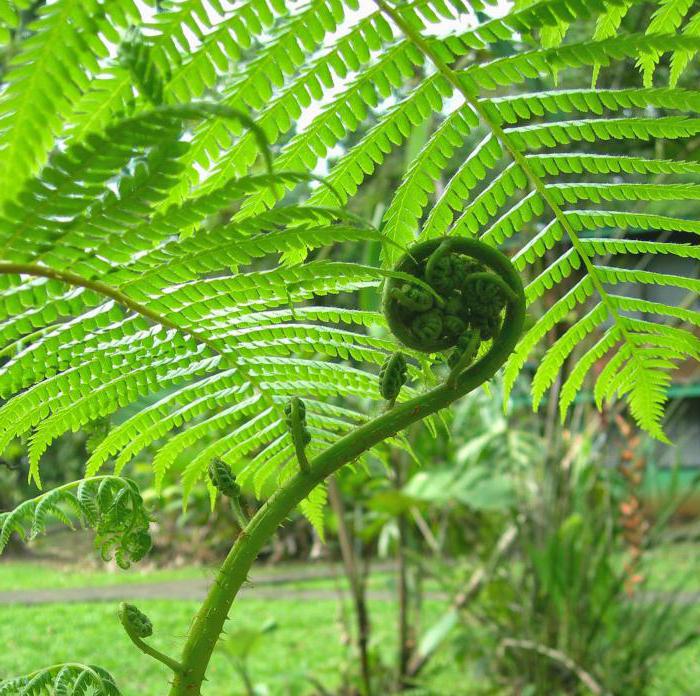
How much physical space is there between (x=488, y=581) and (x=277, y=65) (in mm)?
2904

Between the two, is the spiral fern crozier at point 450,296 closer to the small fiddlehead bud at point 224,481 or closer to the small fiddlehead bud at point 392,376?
the small fiddlehead bud at point 392,376

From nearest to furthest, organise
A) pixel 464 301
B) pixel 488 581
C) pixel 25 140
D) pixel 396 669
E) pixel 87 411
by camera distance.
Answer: pixel 25 140 < pixel 464 301 < pixel 87 411 < pixel 488 581 < pixel 396 669

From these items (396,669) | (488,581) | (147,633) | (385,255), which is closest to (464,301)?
(385,255)

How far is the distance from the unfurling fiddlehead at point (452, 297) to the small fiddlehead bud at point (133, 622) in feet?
0.80

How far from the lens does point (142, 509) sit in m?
0.57

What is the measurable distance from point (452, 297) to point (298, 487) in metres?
0.16

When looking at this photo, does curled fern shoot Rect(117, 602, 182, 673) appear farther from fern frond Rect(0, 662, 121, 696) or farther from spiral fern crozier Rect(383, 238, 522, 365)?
spiral fern crozier Rect(383, 238, 522, 365)

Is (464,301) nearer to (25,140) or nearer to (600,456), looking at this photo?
(25,140)

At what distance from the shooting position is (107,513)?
1.87 feet

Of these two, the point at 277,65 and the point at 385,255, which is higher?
the point at 277,65

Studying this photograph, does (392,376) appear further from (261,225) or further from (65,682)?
(65,682)

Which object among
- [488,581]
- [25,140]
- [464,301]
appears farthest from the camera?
[488,581]

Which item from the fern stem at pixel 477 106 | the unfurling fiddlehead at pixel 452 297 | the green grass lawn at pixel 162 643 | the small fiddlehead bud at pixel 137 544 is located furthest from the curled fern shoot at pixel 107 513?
the green grass lawn at pixel 162 643

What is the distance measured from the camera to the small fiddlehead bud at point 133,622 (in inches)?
19.1
